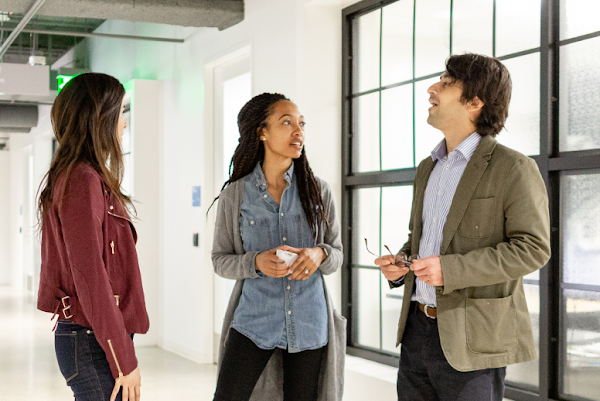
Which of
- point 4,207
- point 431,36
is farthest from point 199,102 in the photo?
point 4,207

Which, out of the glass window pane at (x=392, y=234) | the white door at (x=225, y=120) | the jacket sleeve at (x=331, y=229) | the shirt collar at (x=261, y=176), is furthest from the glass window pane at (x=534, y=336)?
the white door at (x=225, y=120)

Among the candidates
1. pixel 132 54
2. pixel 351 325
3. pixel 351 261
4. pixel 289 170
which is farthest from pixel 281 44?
pixel 132 54

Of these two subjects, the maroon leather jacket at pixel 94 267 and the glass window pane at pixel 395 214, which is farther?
the glass window pane at pixel 395 214

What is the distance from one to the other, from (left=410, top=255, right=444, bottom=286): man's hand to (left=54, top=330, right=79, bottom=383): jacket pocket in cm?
94

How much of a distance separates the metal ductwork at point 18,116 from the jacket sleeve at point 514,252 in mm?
11167

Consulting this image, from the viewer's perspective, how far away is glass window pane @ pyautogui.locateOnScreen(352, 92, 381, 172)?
162 inches

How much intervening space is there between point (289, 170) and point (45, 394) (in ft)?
11.4

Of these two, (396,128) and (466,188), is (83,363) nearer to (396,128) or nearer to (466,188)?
(466,188)

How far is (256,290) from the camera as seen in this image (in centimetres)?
232

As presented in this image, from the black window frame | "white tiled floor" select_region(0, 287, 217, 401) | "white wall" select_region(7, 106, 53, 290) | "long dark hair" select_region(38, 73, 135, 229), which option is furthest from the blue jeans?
"white wall" select_region(7, 106, 53, 290)

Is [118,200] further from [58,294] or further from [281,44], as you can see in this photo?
[281,44]

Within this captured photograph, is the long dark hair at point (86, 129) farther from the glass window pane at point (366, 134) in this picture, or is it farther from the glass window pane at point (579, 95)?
the glass window pane at point (366, 134)

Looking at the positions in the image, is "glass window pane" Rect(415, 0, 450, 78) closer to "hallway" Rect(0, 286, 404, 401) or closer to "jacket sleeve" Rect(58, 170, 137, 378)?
"hallway" Rect(0, 286, 404, 401)

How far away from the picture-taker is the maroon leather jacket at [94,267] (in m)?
1.69
